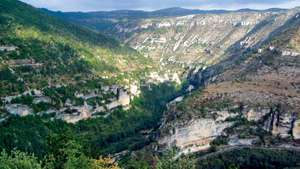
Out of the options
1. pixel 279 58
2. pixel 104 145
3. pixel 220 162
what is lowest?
pixel 104 145

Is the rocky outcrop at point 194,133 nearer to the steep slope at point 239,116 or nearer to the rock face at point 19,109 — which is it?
the steep slope at point 239,116

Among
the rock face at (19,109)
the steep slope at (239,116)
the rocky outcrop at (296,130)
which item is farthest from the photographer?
the rock face at (19,109)

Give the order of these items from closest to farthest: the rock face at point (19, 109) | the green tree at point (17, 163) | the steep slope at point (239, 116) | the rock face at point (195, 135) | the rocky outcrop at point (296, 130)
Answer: the green tree at point (17, 163) → the rocky outcrop at point (296, 130) → the steep slope at point (239, 116) → the rock face at point (195, 135) → the rock face at point (19, 109)

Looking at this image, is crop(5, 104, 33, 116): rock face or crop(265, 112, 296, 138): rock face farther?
crop(5, 104, 33, 116): rock face

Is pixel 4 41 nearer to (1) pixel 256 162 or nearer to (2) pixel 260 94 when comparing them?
(2) pixel 260 94

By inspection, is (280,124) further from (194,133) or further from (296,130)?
(194,133)

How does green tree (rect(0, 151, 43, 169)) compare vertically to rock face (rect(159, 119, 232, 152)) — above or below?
above

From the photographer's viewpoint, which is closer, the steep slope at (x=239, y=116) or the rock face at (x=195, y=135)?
the steep slope at (x=239, y=116)

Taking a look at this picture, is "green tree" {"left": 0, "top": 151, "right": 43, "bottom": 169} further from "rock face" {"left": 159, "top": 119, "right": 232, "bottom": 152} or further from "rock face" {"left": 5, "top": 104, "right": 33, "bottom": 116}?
"rock face" {"left": 5, "top": 104, "right": 33, "bottom": 116}

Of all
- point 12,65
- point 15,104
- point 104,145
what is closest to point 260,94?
point 104,145

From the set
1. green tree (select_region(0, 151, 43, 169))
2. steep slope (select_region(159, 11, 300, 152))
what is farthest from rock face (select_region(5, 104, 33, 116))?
green tree (select_region(0, 151, 43, 169))

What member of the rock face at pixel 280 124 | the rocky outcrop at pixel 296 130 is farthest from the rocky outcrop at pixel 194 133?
the rocky outcrop at pixel 296 130
